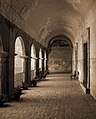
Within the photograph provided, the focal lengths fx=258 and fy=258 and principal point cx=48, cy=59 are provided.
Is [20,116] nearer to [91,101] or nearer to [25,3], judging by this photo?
[91,101]

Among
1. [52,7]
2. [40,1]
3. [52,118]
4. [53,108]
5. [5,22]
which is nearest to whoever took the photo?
[52,118]

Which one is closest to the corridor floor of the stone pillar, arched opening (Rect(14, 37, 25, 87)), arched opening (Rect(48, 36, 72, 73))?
the stone pillar

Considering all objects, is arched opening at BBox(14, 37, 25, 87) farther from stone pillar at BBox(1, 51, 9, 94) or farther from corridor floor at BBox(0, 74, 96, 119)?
corridor floor at BBox(0, 74, 96, 119)

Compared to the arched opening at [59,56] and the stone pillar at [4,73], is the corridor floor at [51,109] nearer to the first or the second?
the stone pillar at [4,73]

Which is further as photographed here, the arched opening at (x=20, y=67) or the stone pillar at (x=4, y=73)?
the arched opening at (x=20, y=67)

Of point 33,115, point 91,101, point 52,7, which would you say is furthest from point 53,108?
point 52,7

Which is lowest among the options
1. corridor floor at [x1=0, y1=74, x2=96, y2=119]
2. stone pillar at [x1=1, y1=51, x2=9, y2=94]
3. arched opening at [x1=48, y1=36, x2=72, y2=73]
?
corridor floor at [x1=0, y1=74, x2=96, y2=119]

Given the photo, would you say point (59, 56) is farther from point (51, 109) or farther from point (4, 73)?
point (51, 109)

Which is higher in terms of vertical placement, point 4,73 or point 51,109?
point 4,73

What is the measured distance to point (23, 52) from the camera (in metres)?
17.3

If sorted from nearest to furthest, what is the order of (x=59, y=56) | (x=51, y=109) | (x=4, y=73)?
(x=51, y=109) → (x=4, y=73) → (x=59, y=56)

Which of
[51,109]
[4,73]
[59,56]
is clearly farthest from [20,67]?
[59,56]

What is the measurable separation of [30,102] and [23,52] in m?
6.49

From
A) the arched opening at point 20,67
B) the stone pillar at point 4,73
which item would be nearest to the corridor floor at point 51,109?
the stone pillar at point 4,73
